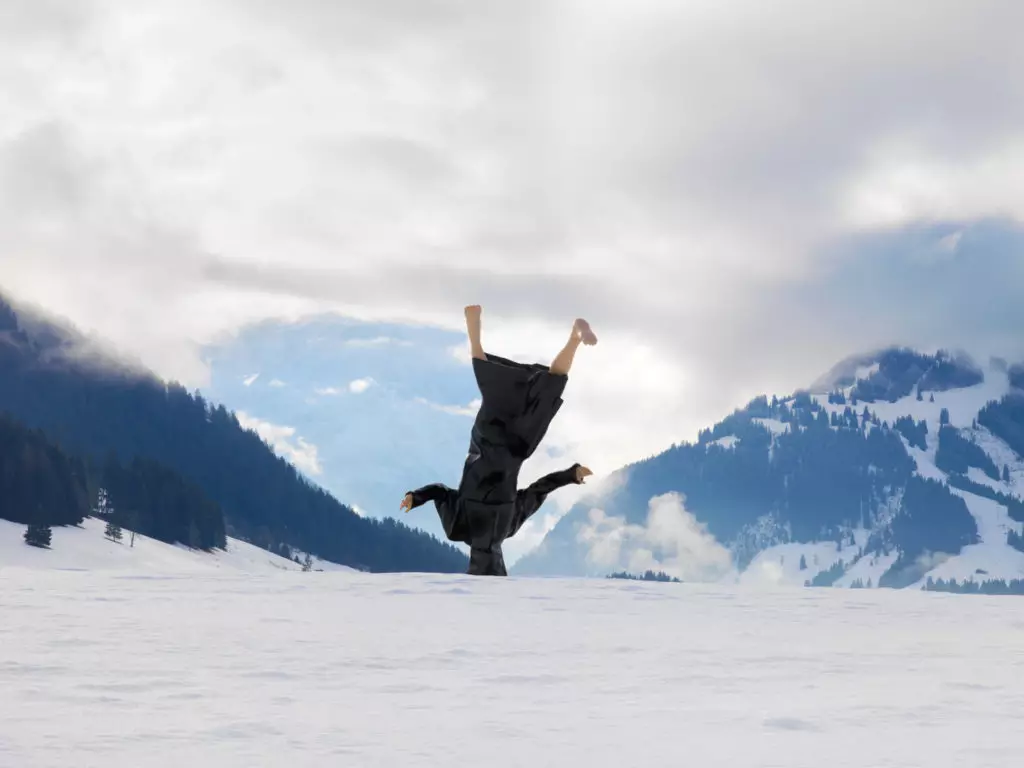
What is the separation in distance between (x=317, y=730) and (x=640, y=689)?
4.84 ft

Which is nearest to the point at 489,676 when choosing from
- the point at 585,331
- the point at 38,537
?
the point at 585,331

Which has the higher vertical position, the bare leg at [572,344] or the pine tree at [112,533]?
the bare leg at [572,344]

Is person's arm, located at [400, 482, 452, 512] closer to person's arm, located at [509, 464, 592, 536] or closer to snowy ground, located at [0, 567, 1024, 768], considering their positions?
person's arm, located at [509, 464, 592, 536]

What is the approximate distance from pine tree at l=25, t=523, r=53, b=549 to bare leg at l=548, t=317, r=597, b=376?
103 metres

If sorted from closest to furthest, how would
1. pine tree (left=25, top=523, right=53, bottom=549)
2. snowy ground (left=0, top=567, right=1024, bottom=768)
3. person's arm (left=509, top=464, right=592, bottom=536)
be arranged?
snowy ground (left=0, top=567, right=1024, bottom=768) < person's arm (left=509, top=464, right=592, bottom=536) < pine tree (left=25, top=523, right=53, bottom=549)

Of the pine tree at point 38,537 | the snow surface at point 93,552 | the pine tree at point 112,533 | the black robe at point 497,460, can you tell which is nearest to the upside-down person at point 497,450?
the black robe at point 497,460

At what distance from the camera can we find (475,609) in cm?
668

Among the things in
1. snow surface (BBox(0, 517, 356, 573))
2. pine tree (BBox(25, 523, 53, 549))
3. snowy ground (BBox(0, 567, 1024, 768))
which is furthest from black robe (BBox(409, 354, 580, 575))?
pine tree (BBox(25, 523, 53, 549))

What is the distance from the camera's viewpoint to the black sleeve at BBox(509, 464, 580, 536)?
10391 millimetres

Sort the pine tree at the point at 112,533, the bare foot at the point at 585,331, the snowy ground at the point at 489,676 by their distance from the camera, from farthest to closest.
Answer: the pine tree at the point at 112,533
the bare foot at the point at 585,331
the snowy ground at the point at 489,676

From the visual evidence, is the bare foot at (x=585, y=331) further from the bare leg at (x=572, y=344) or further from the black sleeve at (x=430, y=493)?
the black sleeve at (x=430, y=493)

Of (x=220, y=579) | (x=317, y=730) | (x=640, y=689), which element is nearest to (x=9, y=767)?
(x=317, y=730)

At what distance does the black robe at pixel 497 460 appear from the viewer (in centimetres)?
996

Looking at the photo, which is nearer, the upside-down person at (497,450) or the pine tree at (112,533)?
the upside-down person at (497,450)
